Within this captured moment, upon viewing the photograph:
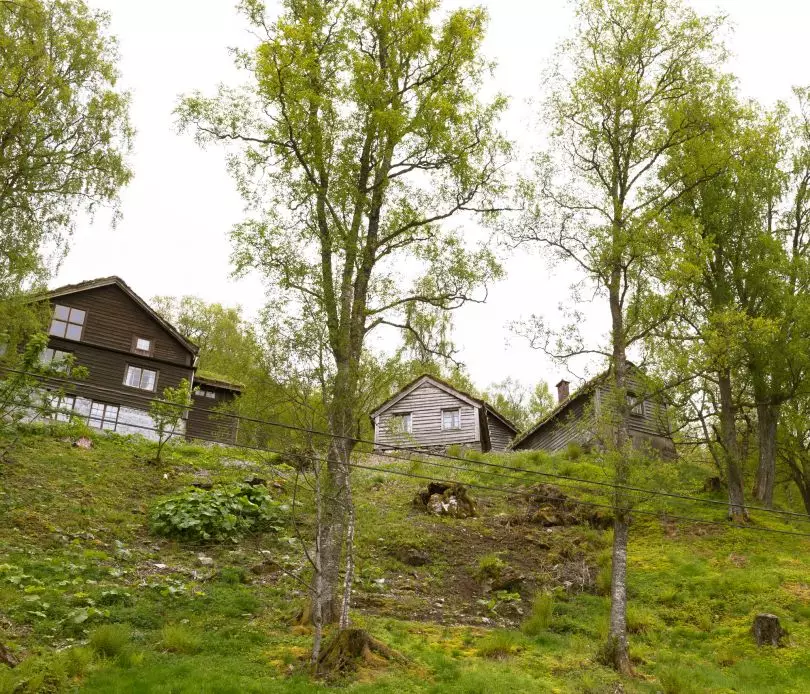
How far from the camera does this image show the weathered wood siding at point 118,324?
1372 inches

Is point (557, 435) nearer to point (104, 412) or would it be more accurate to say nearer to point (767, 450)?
point (767, 450)

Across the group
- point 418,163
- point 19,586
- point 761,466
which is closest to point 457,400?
point 761,466

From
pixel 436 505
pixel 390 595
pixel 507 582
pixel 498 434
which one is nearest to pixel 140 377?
pixel 436 505

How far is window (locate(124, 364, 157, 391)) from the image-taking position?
35.8 m

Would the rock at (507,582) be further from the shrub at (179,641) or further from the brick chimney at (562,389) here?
the brick chimney at (562,389)

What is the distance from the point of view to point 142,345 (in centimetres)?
3647

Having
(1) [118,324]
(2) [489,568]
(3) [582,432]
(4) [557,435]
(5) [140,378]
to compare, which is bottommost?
(2) [489,568]

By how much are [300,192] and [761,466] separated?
20318 mm

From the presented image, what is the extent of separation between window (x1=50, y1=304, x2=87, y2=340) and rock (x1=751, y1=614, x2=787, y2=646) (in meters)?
31.4

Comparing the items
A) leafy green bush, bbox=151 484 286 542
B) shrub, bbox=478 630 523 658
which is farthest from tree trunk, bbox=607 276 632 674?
leafy green bush, bbox=151 484 286 542

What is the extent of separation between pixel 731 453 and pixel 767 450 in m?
3.56

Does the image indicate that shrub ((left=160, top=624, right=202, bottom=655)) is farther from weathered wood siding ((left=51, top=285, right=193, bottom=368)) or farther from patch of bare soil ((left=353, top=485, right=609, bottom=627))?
weathered wood siding ((left=51, top=285, right=193, bottom=368))

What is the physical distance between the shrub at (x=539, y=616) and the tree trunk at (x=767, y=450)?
1319cm

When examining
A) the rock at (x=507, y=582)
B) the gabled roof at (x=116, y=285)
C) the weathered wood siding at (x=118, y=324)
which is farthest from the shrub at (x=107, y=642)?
the weathered wood siding at (x=118, y=324)
